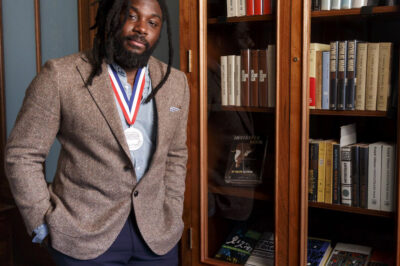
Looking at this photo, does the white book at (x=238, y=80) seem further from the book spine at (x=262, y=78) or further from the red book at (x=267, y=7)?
the red book at (x=267, y=7)

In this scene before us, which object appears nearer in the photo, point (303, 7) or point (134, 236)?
point (134, 236)

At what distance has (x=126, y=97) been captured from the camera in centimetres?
157

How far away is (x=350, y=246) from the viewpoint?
6.06 feet

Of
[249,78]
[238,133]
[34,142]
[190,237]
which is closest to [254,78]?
[249,78]

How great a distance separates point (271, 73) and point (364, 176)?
54cm

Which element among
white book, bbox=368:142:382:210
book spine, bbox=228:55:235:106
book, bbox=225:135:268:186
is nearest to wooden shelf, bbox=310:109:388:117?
white book, bbox=368:142:382:210

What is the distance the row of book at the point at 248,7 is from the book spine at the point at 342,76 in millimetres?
322

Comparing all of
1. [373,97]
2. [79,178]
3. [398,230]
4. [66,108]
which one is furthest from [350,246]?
[66,108]

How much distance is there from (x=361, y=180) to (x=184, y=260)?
0.88m

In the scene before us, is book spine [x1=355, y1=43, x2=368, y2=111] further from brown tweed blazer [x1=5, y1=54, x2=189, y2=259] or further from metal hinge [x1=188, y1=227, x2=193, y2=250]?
metal hinge [x1=188, y1=227, x2=193, y2=250]

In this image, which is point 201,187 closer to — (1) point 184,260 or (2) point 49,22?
(1) point 184,260

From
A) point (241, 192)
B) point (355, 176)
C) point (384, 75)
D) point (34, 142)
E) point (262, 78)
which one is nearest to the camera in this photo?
point (34, 142)

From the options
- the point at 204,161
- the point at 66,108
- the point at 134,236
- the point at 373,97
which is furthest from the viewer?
the point at 204,161

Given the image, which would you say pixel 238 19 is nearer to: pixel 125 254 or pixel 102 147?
pixel 102 147
